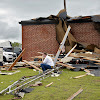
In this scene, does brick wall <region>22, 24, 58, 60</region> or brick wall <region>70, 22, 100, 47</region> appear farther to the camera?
brick wall <region>22, 24, 58, 60</region>

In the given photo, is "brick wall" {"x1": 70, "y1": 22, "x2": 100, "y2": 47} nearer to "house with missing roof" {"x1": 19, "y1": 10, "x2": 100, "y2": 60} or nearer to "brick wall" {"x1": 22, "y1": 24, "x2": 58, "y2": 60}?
"house with missing roof" {"x1": 19, "y1": 10, "x2": 100, "y2": 60}

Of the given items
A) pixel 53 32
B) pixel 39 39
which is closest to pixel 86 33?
pixel 53 32

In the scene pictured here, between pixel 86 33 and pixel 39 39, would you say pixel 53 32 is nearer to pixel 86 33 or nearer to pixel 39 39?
pixel 39 39

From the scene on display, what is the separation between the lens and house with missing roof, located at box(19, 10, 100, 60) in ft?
56.0

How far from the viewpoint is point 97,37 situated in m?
17.4

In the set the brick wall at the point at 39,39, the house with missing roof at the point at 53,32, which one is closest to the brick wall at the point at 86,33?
the house with missing roof at the point at 53,32

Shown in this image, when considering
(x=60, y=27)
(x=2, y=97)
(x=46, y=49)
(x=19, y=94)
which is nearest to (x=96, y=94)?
(x=19, y=94)

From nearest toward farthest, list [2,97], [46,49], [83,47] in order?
[2,97] → [83,47] → [46,49]

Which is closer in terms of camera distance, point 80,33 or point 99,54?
point 99,54

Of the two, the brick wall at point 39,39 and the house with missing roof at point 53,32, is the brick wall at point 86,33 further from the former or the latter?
the brick wall at point 39,39

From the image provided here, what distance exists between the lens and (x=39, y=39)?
18656 mm

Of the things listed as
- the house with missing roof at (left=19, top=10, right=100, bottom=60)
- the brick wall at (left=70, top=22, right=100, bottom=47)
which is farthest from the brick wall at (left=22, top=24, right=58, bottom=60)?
the brick wall at (left=70, top=22, right=100, bottom=47)

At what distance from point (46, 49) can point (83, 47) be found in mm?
4513

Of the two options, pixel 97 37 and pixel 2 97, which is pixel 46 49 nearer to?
pixel 97 37
